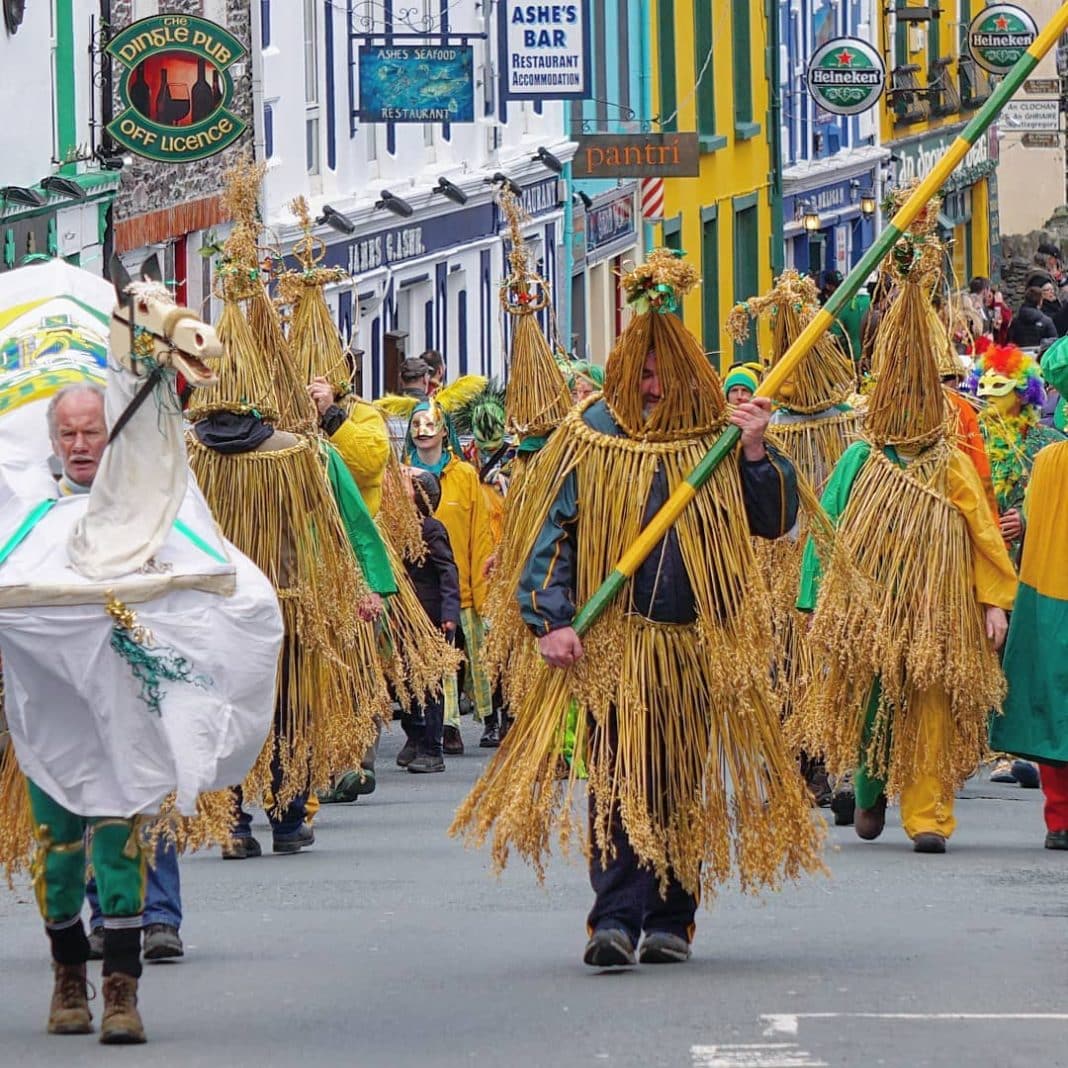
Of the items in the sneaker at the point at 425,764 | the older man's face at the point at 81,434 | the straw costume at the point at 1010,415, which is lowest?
the sneaker at the point at 425,764

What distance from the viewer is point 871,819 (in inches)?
441

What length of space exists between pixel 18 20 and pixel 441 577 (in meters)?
5.95

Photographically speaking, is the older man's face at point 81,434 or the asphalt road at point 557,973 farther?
the older man's face at point 81,434

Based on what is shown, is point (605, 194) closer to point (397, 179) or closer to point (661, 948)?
point (397, 179)

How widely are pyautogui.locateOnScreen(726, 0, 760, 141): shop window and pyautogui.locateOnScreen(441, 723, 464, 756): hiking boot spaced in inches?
1132

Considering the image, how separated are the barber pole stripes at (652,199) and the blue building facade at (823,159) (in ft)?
22.2

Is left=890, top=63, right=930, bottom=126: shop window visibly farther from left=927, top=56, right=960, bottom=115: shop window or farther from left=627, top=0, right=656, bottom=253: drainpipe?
left=627, top=0, right=656, bottom=253: drainpipe

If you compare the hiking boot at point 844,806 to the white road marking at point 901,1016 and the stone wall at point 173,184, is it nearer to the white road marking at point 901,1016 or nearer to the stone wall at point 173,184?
the white road marking at point 901,1016

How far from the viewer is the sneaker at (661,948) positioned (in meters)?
8.23

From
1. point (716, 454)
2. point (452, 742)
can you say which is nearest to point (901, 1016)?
point (716, 454)

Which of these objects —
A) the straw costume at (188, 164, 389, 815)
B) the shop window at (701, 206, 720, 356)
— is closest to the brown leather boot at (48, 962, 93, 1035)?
the straw costume at (188, 164, 389, 815)

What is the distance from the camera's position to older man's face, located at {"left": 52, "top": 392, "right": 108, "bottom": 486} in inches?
288

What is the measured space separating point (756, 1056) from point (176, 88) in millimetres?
13097

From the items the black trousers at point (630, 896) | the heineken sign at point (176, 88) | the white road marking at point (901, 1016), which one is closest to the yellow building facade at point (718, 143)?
the heineken sign at point (176, 88)
